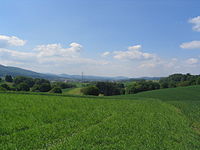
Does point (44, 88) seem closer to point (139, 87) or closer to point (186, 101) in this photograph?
point (139, 87)

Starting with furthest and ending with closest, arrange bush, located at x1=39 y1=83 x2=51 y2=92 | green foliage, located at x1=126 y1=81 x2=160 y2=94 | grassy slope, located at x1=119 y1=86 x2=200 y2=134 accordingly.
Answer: green foliage, located at x1=126 y1=81 x2=160 y2=94 < bush, located at x1=39 y1=83 x2=51 y2=92 < grassy slope, located at x1=119 y1=86 x2=200 y2=134

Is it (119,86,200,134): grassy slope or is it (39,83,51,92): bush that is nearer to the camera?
(119,86,200,134): grassy slope

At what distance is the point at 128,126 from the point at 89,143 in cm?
499

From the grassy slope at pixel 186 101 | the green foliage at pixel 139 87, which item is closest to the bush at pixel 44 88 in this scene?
the green foliage at pixel 139 87

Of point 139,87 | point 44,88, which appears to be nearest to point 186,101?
point 139,87

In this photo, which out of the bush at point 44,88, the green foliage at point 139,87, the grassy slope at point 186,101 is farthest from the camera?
the green foliage at point 139,87

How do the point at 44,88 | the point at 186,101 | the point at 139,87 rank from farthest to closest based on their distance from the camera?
1. the point at 139,87
2. the point at 44,88
3. the point at 186,101

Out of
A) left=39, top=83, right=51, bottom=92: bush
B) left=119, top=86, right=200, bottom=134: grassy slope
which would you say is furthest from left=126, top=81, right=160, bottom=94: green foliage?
left=39, top=83, right=51, bottom=92: bush

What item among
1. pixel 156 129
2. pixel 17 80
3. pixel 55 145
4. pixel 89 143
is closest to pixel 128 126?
pixel 156 129

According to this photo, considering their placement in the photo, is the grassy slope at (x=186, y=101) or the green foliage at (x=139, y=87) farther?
the green foliage at (x=139, y=87)

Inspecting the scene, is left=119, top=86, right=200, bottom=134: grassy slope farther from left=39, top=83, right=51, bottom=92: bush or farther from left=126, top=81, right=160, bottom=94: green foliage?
left=39, top=83, right=51, bottom=92: bush

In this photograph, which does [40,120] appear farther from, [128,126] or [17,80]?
[17,80]

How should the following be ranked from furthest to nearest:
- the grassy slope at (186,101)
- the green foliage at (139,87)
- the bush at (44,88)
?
the green foliage at (139,87) → the bush at (44,88) → the grassy slope at (186,101)

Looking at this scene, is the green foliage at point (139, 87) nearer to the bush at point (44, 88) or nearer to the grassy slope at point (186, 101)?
the grassy slope at point (186, 101)
